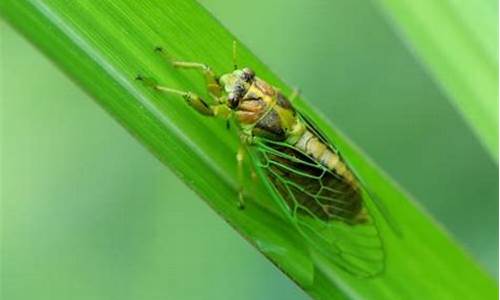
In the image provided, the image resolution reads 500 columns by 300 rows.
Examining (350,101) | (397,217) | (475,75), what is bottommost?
(397,217)

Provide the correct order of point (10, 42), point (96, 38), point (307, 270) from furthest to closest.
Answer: point (10, 42) → point (307, 270) → point (96, 38)

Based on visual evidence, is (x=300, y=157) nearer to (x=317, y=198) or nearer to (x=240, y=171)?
(x=317, y=198)

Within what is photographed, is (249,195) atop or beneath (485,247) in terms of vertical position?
atop

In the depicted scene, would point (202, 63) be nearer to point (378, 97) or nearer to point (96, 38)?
point (96, 38)

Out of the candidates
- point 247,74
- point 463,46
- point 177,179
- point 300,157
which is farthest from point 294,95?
point 177,179

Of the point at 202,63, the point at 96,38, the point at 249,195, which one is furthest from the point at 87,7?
the point at 249,195

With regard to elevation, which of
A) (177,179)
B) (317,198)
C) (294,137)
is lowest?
(317,198)

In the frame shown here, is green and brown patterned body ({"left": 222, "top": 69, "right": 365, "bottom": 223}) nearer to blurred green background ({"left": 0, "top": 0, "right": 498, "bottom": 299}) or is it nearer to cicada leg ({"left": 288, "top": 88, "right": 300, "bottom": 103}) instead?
cicada leg ({"left": 288, "top": 88, "right": 300, "bottom": 103})

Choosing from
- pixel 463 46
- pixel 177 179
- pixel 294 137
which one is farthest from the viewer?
pixel 177 179
